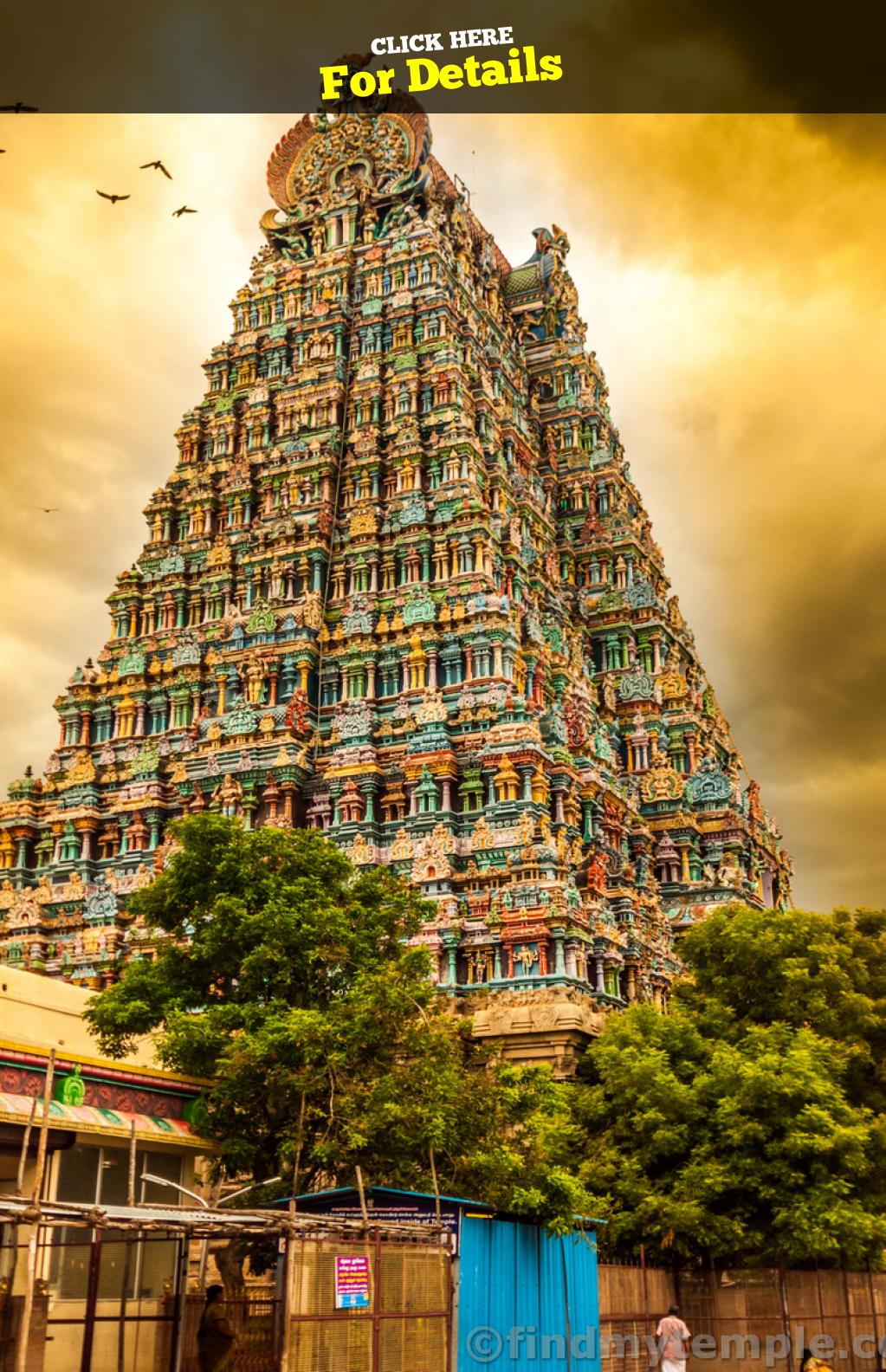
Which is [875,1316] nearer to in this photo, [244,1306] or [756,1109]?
[756,1109]

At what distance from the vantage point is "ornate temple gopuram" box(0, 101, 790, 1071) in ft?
141

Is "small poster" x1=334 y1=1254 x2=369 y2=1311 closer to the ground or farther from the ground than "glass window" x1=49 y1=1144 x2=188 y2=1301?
closer to the ground

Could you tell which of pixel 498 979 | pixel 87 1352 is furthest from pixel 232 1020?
pixel 498 979

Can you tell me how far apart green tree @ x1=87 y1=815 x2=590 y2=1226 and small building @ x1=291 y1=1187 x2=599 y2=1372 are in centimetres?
74

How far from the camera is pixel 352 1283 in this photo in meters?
17.5

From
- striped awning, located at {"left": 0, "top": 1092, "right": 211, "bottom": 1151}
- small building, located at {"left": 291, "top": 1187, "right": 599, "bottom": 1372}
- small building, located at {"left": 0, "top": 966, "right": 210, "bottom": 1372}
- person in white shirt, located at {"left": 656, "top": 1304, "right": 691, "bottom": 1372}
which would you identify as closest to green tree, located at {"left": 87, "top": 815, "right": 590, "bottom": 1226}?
striped awning, located at {"left": 0, "top": 1092, "right": 211, "bottom": 1151}

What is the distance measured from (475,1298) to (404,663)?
93.4 feet

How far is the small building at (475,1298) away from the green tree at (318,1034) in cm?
74

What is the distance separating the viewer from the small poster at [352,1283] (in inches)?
682

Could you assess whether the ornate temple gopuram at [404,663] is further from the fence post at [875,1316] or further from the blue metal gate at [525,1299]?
the blue metal gate at [525,1299]

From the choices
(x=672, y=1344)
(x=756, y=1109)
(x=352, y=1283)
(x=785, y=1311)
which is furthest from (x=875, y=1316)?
(x=352, y=1283)

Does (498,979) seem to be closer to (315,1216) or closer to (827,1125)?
(827,1125)

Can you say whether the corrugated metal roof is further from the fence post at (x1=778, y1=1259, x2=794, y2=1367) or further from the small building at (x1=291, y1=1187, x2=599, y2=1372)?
the fence post at (x1=778, y1=1259, x2=794, y2=1367)

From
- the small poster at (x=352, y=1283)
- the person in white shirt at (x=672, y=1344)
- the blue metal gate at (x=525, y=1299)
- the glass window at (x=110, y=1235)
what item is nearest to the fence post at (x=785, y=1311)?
the person in white shirt at (x=672, y=1344)
